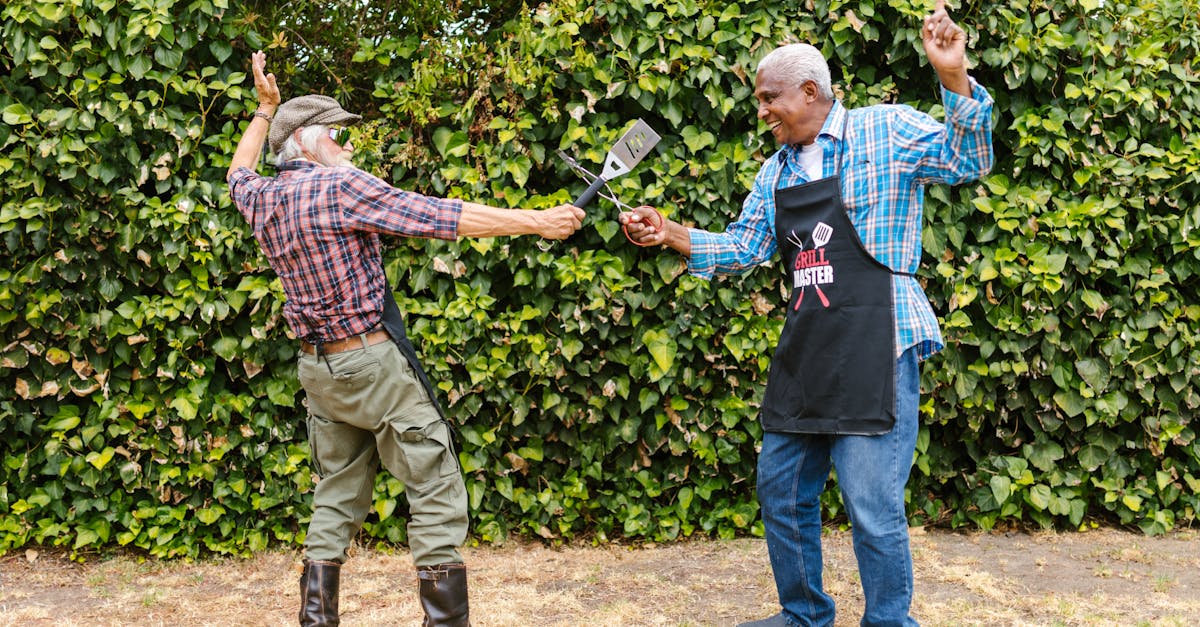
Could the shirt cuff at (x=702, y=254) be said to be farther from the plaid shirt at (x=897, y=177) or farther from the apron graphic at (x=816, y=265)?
the plaid shirt at (x=897, y=177)

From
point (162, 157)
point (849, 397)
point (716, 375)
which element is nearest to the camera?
point (849, 397)

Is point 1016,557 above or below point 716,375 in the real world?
below

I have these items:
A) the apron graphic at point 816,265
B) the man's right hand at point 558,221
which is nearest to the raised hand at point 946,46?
the apron graphic at point 816,265

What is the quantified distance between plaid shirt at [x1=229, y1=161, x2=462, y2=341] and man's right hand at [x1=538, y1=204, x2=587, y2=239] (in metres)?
0.30

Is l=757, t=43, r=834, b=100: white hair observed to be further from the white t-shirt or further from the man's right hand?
the man's right hand

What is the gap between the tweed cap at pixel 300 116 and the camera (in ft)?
10.7

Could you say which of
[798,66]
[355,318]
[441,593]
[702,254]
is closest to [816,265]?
[702,254]

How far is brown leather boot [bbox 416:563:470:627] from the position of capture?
3.18 meters

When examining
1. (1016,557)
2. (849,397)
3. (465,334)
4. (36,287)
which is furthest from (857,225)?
(36,287)

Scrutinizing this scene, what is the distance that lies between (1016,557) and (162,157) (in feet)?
13.8

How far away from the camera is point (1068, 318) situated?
4.49m

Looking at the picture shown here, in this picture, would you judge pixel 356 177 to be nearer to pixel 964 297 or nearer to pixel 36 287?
pixel 36 287

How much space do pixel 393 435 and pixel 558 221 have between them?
2.98 ft

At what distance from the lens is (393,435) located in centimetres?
324
